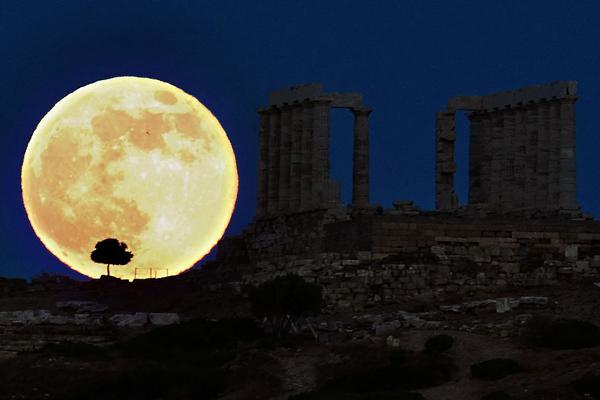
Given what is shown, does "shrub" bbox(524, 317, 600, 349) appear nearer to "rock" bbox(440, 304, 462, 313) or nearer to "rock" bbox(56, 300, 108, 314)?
"rock" bbox(440, 304, 462, 313)

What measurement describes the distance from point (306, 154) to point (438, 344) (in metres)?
27.5

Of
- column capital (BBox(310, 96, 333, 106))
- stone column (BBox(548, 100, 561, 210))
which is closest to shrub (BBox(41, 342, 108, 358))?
column capital (BBox(310, 96, 333, 106))

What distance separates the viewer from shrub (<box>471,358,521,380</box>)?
74312 millimetres

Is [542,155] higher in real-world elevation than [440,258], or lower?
higher

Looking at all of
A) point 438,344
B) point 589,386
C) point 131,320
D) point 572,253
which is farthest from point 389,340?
point 572,253

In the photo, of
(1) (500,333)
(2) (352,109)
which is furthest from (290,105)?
(1) (500,333)

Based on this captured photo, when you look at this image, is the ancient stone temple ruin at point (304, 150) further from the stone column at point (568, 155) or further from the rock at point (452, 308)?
the rock at point (452, 308)

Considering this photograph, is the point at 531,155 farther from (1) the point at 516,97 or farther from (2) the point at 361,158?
(2) the point at 361,158

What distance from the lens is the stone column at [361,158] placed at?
105062mm

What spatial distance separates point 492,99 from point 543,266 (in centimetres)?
1774

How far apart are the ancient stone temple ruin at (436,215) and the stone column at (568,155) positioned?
0.05m

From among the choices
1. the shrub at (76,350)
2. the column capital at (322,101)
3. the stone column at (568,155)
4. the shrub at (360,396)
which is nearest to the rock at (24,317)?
the shrub at (76,350)

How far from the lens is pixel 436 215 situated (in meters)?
103

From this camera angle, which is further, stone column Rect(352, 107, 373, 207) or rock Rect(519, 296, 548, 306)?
stone column Rect(352, 107, 373, 207)
